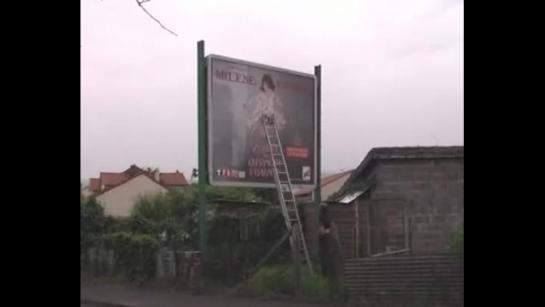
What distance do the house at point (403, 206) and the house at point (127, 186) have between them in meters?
5.06

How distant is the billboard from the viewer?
12.4 metres

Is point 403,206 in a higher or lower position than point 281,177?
lower

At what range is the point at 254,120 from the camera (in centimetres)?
1298

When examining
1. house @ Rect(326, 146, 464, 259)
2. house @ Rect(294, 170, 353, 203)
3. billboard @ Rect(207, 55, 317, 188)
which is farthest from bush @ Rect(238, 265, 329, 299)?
house @ Rect(294, 170, 353, 203)

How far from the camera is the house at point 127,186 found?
53.4 ft

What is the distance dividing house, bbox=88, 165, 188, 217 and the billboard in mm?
3621

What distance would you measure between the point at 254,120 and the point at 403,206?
10.1 feet

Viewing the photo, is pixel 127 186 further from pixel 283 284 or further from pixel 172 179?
pixel 283 284

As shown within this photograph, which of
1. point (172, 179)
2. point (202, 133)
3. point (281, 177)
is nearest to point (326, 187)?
point (172, 179)

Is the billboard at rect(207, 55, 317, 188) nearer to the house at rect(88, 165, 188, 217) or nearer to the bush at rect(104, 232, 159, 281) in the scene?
the bush at rect(104, 232, 159, 281)

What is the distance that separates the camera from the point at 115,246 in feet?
47.3

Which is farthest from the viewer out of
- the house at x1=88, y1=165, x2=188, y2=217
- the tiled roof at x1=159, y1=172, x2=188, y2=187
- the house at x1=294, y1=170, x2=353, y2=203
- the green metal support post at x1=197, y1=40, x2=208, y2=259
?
the tiled roof at x1=159, y1=172, x2=188, y2=187

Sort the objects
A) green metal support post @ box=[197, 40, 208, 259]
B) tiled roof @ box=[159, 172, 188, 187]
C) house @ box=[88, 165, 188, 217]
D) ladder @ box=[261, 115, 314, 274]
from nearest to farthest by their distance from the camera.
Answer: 1. green metal support post @ box=[197, 40, 208, 259]
2. ladder @ box=[261, 115, 314, 274]
3. house @ box=[88, 165, 188, 217]
4. tiled roof @ box=[159, 172, 188, 187]
